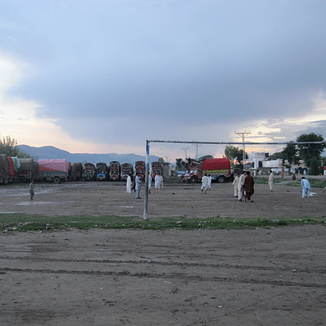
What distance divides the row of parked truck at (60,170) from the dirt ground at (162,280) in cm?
3409

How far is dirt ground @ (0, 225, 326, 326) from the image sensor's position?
497cm

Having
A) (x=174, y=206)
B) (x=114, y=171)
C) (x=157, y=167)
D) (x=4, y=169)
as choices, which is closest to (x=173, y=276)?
(x=174, y=206)

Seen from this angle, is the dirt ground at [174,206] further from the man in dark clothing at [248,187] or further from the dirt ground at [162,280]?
the dirt ground at [162,280]

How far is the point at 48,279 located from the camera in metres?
6.57

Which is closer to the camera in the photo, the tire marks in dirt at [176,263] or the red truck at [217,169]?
the tire marks in dirt at [176,263]

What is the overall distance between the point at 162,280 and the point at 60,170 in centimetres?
4933

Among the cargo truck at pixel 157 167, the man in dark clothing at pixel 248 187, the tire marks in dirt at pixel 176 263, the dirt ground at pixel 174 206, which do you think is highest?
the cargo truck at pixel 157 167

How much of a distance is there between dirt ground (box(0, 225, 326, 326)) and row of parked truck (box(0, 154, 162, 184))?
112ft

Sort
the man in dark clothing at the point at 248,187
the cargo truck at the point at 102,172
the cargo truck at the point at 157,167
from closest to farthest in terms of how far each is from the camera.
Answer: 1. the man in dark clothing at the point at 248,187
2. the cargo truck at the point at 157,167
3. the cargo truck at the point at 102,172

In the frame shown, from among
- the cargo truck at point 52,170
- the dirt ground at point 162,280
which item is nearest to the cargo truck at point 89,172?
the cargo truck at point 52,170

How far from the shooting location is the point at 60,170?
53906 mm

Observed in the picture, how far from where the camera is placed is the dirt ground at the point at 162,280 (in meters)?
4.97

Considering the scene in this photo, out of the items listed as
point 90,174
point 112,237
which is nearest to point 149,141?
point 112,237

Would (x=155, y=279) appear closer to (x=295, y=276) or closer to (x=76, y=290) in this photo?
(x=76, y=290)
